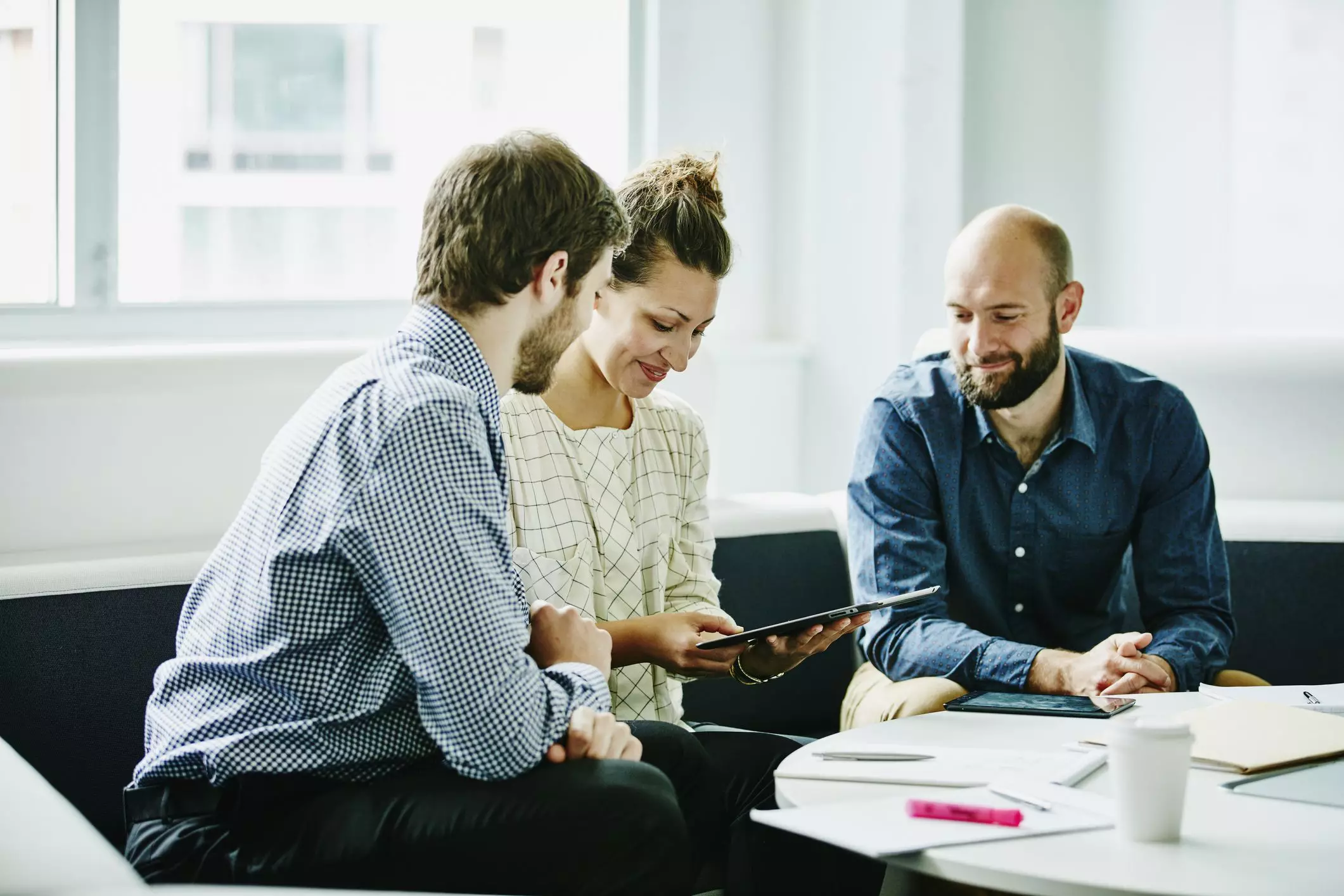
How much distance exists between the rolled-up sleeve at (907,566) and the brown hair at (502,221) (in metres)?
0.95

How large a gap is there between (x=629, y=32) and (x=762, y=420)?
122 centimetres

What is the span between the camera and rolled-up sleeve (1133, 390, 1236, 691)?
7.84 feet

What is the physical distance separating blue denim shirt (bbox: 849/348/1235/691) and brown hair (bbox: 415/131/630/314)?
3.17 ft

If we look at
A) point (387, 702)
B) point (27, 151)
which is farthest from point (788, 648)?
point (27, 151)

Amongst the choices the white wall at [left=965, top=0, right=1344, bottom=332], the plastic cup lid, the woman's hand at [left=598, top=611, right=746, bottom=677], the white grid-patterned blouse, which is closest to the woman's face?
the white grid-patterned blouse

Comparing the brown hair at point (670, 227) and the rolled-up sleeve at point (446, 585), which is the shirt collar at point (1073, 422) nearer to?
the brown hair at point (670, 227)

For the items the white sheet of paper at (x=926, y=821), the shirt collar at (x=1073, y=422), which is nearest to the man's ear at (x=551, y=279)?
the white sheet of paper at (x=926, y=821)

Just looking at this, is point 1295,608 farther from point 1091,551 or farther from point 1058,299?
point 1058,299

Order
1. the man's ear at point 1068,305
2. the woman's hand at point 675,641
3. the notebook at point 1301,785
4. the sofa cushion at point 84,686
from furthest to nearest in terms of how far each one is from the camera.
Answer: the man's ear at point 1068,305
the sofa cushion at point 84,686
the woman's hand at point 675,641
the notebook at point 1301,785

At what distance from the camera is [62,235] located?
11.2 ft

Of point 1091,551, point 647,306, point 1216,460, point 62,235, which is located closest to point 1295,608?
point 1216,460

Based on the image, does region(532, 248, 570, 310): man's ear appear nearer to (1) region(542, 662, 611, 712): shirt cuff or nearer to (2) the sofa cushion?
(1) region(542, 662, 611, 712): shirt cuff

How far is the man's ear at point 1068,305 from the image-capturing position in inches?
100

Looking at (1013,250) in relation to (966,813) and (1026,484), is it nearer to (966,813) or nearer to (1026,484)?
(1026,484)
